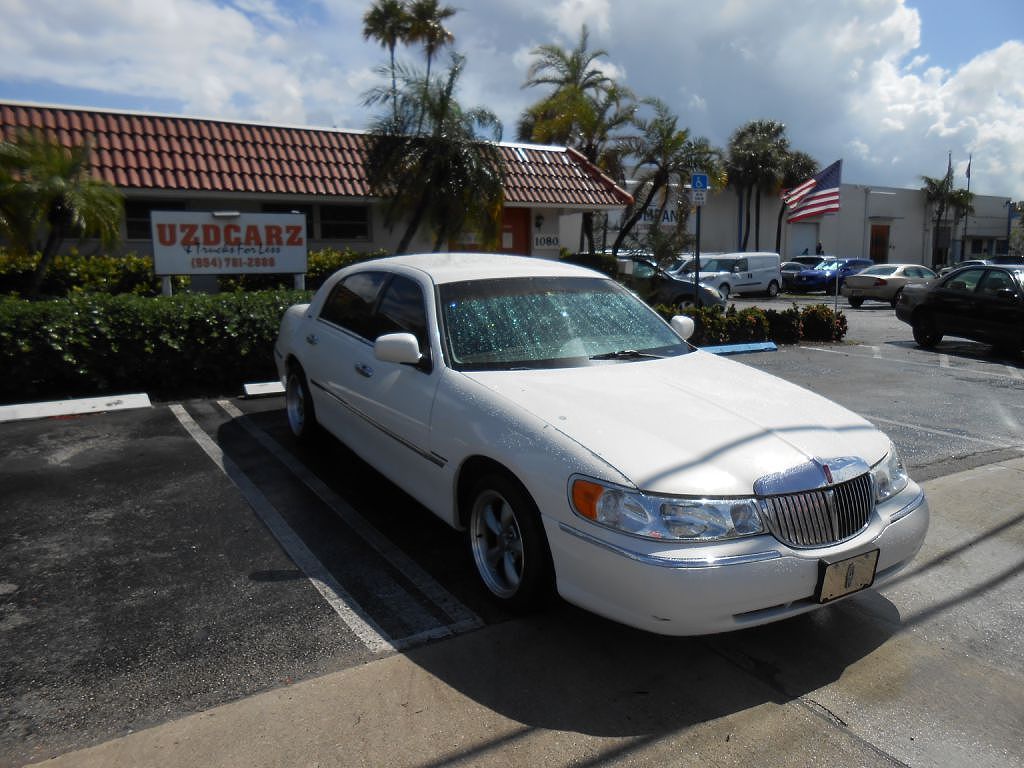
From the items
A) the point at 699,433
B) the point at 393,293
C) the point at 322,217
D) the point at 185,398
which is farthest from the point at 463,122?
the point at 699,433

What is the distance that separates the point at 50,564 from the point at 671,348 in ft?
12.1

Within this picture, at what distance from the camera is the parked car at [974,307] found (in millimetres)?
12555

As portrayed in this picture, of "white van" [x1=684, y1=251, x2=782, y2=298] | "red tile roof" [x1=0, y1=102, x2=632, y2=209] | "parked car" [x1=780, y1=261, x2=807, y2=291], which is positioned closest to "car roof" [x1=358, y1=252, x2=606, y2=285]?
"red tile roof" [x1=0, y1=102, x2=632, y2=209]

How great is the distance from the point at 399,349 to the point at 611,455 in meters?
1.50

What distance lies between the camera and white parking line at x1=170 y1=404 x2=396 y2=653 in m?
3.73

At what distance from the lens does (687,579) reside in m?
3.10

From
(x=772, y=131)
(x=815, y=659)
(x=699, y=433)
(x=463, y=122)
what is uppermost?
(x=772, y=131)

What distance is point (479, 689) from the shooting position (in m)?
3.31

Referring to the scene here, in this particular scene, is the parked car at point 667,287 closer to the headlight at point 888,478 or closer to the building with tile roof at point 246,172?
the building with tile roof at point 246,172

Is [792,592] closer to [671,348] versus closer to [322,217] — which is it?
[671,348]

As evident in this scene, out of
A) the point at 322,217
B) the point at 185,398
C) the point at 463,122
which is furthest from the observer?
the point at 322,217

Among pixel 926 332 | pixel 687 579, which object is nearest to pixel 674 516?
pixel 687 579

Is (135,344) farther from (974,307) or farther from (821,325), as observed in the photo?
(974,307)

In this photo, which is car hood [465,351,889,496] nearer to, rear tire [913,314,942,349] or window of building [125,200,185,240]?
rear tire [913,314,942,349]
